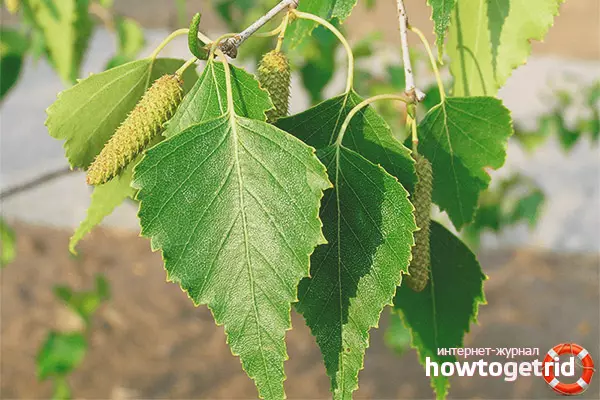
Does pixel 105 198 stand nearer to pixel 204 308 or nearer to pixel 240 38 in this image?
pixel 240 38

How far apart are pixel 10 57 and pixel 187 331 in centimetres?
187

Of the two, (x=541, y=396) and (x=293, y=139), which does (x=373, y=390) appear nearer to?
(x=541, y=396)

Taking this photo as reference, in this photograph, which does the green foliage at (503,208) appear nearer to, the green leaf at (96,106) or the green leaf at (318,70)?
the green leaf at (318,70)

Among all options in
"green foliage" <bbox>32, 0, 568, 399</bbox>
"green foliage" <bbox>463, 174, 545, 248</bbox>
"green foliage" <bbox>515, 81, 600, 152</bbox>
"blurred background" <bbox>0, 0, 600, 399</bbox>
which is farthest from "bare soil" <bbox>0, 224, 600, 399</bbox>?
"green foliage" <bbox>32, 0, 568, 399</bbox>

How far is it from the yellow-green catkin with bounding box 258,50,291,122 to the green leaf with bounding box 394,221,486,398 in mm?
260

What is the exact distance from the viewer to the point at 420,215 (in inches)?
29.5

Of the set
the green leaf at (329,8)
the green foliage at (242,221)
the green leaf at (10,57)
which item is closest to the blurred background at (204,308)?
the green leaf at (10,57)

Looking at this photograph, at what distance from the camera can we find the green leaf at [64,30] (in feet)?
3.93

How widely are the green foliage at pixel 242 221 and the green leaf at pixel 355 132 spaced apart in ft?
0.32

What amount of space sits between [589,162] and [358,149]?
4.45m

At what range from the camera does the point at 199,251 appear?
0.62m

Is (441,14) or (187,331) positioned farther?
(187,331)

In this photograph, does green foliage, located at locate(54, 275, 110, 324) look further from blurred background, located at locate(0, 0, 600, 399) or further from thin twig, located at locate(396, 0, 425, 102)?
thin twig, located at locate(396, 0, 425, 102)

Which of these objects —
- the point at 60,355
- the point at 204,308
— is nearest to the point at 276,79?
the point at 60,355
